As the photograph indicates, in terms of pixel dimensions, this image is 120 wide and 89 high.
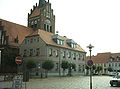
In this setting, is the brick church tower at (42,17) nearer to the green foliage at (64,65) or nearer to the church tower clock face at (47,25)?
the church tower clock face at (47,25)

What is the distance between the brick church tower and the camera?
76.9 metres

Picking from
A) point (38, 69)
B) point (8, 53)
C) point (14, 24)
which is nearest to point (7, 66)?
point (8, 53)

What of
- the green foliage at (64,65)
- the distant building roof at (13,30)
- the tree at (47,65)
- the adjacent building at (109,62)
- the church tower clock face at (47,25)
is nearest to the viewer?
the tree at (47,65)

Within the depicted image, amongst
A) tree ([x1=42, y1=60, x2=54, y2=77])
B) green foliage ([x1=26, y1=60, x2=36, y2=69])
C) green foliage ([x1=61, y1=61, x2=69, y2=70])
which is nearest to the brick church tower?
green foliage ([x1=61, y1=61, x2=69, y2=70])

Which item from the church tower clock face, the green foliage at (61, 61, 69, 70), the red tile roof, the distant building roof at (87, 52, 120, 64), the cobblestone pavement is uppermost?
the red tile roof

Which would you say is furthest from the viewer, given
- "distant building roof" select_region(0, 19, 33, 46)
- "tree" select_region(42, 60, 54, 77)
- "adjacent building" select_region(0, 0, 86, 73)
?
"distant building roof" select_region(0, 19, 33, 46)

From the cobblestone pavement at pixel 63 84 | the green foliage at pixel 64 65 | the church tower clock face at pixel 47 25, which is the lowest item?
the cobblestone pavement at pixel 63 84

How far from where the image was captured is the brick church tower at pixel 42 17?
76875 millimetres

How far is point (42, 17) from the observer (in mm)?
77000

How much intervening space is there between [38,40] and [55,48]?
5517 millimetres

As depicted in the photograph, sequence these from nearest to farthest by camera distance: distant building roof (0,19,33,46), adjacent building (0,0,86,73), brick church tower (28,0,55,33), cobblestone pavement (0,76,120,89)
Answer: cobblestone pavement (0,76,120,89) < adjacent building (0,0,86,73) < distant building roof (0,19,33,46) < brick church tower (28,0,55,33)

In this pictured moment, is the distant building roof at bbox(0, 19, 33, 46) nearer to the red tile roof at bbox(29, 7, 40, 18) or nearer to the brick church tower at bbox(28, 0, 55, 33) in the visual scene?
the brick church tower at bbox(28, 0, 55, 33)

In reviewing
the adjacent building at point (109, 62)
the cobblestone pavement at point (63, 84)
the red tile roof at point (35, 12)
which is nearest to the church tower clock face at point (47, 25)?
the red tile roof at point (35, 12)

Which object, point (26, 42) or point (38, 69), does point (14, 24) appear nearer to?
point (26, 42)
